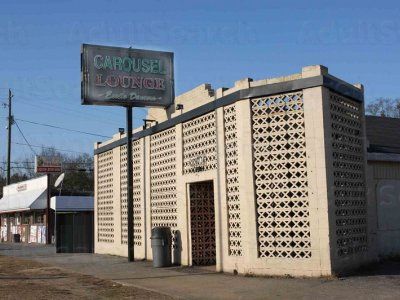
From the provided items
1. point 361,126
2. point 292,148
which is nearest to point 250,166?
point 292,148

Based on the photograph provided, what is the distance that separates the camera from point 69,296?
11.6 meters

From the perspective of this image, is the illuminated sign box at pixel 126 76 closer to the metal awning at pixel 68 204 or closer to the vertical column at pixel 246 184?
the vertical column at pixel 246 184

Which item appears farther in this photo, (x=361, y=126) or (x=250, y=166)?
(x=361, y=126)

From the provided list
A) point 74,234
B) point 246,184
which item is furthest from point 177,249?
point 74,234

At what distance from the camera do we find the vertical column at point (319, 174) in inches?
495


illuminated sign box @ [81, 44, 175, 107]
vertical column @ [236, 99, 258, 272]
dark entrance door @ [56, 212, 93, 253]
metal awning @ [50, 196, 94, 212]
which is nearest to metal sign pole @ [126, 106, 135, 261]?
illuminated sign box @ [81, 44, 175, 107]

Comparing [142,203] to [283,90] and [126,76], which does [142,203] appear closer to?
[126,76]

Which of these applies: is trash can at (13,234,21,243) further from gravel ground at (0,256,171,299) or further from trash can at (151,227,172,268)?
trash can at (151,227,172,268)

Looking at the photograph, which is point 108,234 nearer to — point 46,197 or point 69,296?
point 69,296

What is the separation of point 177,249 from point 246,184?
4.38 m

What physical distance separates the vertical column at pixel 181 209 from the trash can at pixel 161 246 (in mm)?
341

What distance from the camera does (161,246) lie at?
16906 mm

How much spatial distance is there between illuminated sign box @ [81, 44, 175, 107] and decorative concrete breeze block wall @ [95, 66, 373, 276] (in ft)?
10.5

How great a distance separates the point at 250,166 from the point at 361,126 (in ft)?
11.5
